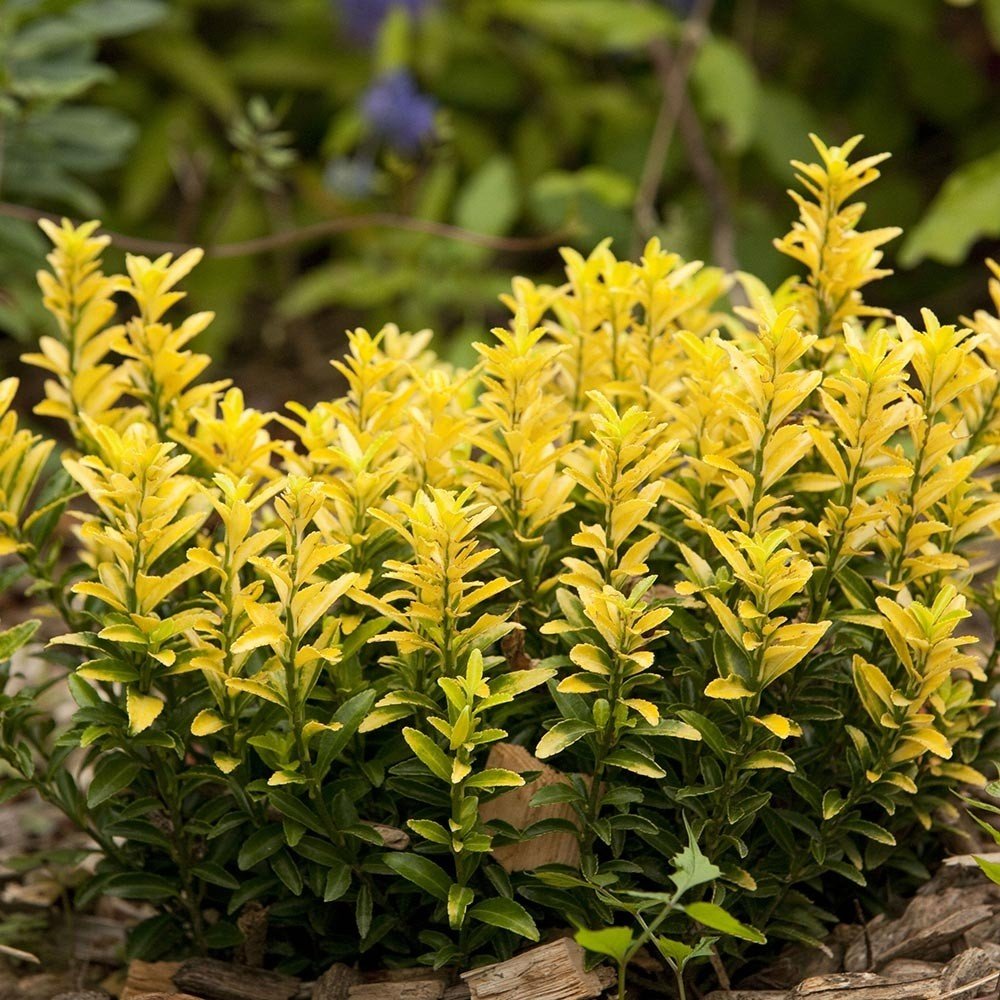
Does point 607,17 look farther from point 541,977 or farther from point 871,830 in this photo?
point 541,977

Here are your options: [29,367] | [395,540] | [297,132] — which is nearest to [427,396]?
[395,540]

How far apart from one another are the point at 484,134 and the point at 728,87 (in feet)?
3.78

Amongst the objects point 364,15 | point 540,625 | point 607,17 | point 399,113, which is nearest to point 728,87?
point 607,17

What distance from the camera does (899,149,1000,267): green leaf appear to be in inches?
114

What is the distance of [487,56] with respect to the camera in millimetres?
4672

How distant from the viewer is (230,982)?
167 centimetres

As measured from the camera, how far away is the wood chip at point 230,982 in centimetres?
167

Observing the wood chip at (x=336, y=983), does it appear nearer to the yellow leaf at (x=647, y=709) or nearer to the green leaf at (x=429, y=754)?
the green leaf at (x=429, y=754)

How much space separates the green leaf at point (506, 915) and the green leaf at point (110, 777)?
0.42 meters

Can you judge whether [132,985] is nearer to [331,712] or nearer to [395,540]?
[331,712]

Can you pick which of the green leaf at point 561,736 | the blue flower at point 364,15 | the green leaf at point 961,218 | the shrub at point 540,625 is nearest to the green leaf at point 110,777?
the shrub at point 540,625

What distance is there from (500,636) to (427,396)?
12.8 inches

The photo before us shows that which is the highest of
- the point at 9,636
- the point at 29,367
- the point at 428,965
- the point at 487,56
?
the point at 487,56

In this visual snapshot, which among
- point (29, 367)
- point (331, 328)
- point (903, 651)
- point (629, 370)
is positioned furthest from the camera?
point (331, 328)
